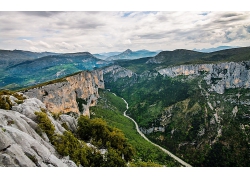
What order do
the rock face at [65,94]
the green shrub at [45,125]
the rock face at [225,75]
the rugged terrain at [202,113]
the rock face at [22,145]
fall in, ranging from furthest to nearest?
the rock face at [225,75]
the rugged terrain at [202,113]
the rock face at [65,94]
the green shrub at [45,125]
the rock face at [22,145]

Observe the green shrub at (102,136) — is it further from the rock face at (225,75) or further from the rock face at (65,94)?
the rock face at (225,75)

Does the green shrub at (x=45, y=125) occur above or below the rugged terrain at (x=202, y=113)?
above

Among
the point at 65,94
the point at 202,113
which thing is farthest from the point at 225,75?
the point at 65,94

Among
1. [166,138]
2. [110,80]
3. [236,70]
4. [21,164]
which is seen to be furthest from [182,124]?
[110,80]

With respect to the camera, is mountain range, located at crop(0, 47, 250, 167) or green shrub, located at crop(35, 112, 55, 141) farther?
green shrub, located at crop(35, 112, 55, 141)

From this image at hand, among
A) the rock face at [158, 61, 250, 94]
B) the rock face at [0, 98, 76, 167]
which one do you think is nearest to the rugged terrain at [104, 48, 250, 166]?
the rock face at [158, 61, 250, 94]

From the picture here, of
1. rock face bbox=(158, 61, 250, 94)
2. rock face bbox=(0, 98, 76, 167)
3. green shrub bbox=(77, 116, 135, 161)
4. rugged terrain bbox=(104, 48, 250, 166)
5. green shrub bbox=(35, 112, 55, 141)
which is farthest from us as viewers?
rock face bbox=(158, 61, 250, 94)

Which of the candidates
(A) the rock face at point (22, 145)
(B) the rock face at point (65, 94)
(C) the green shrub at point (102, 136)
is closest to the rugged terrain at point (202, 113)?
(B) the rock face at point (65, 94)

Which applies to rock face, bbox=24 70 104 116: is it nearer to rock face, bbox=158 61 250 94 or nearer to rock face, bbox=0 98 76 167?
rock face, bbox=0 98 76 167
